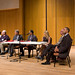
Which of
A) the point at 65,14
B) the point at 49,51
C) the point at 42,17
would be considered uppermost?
the point at 65,14

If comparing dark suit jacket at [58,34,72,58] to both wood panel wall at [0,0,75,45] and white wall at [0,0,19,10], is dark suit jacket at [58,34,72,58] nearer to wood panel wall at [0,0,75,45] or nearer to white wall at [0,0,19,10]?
wood panel wall at [0,0,75,45]

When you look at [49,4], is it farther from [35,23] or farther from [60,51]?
[60,51]

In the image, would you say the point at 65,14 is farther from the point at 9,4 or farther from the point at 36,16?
the point at 9,4

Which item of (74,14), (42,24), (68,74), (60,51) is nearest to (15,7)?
(42,24)

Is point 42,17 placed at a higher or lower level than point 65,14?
lower

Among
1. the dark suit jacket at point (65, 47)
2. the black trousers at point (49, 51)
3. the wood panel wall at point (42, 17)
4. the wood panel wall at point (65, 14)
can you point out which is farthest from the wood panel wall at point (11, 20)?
the dark suit jacket at point (65, 47)

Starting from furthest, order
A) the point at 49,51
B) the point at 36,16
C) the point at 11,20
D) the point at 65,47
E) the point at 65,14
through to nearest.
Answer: the point at 11,20 → the point at 36,16 → the point at 65,14 → the point at 49,51 → the point at 65,47

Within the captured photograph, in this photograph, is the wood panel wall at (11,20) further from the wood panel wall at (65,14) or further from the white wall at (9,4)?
the wood panel wall at (65,14)

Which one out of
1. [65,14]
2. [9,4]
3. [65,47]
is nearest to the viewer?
[65,47]

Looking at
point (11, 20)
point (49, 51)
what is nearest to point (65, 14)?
point (11, 20)

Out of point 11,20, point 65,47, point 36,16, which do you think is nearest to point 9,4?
point 11,20

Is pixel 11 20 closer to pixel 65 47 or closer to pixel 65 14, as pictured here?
pixel 65 14

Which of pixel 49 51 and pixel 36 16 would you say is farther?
pixel 36 16

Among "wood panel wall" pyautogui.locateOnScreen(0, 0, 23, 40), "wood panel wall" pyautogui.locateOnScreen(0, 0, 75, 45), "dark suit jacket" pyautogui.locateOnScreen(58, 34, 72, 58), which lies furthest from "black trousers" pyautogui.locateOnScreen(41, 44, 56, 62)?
"wood panel wall" pyautogui.locateOnScreen(0, 0, 23, 40)
